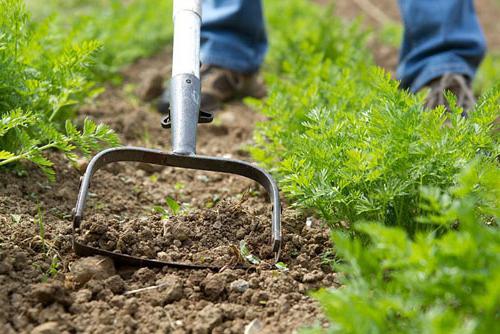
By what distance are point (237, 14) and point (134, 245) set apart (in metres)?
2.01

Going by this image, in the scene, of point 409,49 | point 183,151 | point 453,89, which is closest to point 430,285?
point 183,151

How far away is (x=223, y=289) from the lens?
2.05m

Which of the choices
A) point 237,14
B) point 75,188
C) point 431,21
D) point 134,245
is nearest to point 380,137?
point 134,245

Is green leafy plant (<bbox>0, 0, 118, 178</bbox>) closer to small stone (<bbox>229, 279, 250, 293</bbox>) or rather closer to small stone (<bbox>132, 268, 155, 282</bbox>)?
small stone (<bbox>132, 268, 155, 282</bbox>)

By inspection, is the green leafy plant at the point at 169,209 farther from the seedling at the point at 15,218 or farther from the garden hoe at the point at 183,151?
the seedling at the point at 15,218

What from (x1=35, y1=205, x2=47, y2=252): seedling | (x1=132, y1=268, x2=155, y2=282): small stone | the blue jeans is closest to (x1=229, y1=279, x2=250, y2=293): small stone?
(x1=132, y1=268, x2=155, y2=282): small stone

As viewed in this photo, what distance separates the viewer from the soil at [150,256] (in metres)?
1.90

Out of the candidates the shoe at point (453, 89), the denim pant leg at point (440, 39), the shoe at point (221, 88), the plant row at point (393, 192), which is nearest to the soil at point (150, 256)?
the plant row at point (393, 192)

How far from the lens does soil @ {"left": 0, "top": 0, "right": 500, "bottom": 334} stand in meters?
1.90

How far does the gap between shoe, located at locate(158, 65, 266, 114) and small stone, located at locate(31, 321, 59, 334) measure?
6.88 ft

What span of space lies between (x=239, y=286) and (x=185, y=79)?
2.50ft

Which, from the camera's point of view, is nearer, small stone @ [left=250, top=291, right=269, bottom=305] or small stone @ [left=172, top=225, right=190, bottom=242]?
small stone @ [left=250, top=291, right=269, bottom=305]

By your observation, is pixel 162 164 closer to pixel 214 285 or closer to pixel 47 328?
pixel 214 285

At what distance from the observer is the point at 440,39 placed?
3621 millimetres
